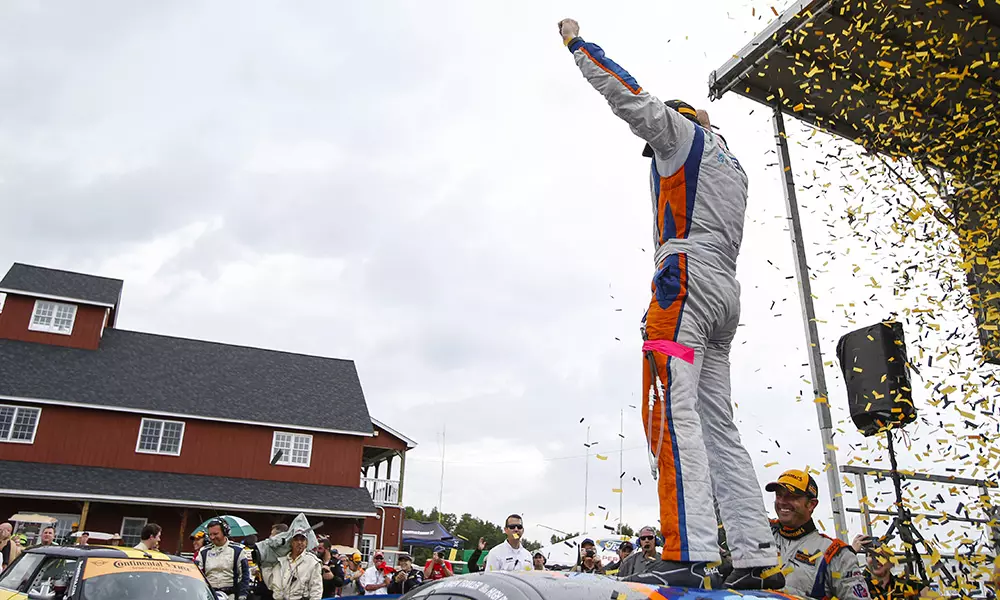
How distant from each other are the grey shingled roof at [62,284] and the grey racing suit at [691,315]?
27.3 m

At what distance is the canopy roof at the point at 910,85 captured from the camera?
5.97m

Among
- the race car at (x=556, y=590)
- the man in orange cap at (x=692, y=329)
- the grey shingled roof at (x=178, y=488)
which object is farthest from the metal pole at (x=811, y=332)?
the grey shingled roof at (x=178, y=488)

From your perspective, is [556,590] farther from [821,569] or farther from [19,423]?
[19,423]

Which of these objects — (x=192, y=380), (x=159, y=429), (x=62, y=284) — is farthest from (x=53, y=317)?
(x=159, y=429)

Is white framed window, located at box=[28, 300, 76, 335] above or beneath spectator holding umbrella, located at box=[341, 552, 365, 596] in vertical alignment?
above

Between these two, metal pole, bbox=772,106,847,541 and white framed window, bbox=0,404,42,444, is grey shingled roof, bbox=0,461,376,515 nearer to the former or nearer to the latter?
white framed window, bbox=0,404,42,444

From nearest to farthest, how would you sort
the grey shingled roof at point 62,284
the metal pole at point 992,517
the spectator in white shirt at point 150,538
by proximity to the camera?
1. the metal pole at point 992,517
2. the spectator in white shirt at point 150,538
3. the grey shingled roof at point 62,284

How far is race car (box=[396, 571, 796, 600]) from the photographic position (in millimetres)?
1947

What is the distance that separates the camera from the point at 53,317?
85.4ft

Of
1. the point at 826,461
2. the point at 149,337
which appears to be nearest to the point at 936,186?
the point at 826,461

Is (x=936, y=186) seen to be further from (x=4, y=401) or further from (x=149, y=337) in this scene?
(x=149, y=337)

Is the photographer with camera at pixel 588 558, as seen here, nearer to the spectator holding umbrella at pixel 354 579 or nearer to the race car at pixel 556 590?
the race car at pixel 556 590

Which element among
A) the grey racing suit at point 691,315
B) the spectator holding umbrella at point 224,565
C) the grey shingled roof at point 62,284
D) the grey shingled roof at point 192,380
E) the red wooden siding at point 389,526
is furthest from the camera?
the red wooden siding at point 389,526

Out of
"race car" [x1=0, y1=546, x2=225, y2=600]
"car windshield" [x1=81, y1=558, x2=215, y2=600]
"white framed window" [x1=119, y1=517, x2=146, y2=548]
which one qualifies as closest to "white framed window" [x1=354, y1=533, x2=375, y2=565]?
"white framed window" [x1=119, y1=517, x2=146, y2=548]
